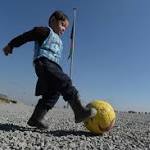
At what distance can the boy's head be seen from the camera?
697 cm

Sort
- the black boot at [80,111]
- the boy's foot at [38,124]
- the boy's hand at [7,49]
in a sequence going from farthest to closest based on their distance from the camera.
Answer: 1. the boy's foot at [38,124]
2. the boy's hand at [7,49]
3. the black boot at [80,111]

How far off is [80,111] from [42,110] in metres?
0.82

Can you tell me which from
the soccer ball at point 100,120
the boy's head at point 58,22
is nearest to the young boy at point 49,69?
the boy's head at point 58,22

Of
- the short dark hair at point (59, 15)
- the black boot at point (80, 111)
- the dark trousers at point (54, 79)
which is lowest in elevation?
the black boot at point (80, 111)

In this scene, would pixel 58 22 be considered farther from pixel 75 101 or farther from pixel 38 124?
pixel 38 124

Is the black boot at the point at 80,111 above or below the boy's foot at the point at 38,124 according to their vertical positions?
above

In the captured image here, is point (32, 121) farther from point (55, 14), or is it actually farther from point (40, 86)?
point (55, 14)

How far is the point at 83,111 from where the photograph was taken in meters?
6.54

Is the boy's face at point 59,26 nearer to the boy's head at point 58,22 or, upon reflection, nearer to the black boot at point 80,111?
the boy's head at point 58,22

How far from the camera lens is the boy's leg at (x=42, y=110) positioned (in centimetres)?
695

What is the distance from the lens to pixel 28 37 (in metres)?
6.77

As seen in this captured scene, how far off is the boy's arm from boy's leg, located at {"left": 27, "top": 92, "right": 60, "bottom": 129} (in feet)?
3.43

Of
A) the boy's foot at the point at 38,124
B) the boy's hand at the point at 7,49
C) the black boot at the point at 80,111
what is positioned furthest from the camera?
the boy's foot at the point at 38,124

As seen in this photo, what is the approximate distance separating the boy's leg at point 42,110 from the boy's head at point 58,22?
3.82ft
